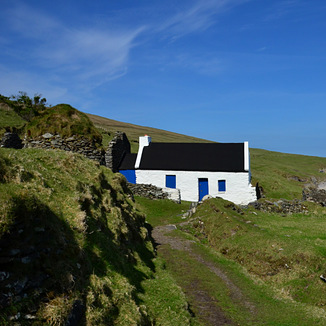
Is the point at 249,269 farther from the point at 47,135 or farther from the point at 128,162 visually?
the point at 128,162

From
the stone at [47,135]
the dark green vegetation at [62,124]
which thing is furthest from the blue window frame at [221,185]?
the stone at [47,135]

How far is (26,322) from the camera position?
6.73m

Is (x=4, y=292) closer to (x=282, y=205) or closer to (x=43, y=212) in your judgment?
(x=43, y=212)

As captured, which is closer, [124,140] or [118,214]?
[118,214]

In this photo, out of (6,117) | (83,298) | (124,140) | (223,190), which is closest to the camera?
(83,298)

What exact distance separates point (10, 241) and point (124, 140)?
45.4 meters

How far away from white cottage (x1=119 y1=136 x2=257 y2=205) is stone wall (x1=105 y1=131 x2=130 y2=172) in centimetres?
123

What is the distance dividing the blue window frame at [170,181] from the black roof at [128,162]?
583 cm

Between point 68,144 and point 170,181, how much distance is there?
20.9 meters

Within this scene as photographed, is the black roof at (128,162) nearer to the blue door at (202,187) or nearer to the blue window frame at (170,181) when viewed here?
the blue window frame at (170,181)

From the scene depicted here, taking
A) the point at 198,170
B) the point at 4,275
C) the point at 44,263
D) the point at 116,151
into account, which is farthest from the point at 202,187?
the point at 4,275

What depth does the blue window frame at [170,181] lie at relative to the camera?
46000mm

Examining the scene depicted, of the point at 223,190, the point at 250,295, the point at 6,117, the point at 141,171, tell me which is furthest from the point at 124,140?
the point at 250,295

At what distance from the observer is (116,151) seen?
4759 cm
